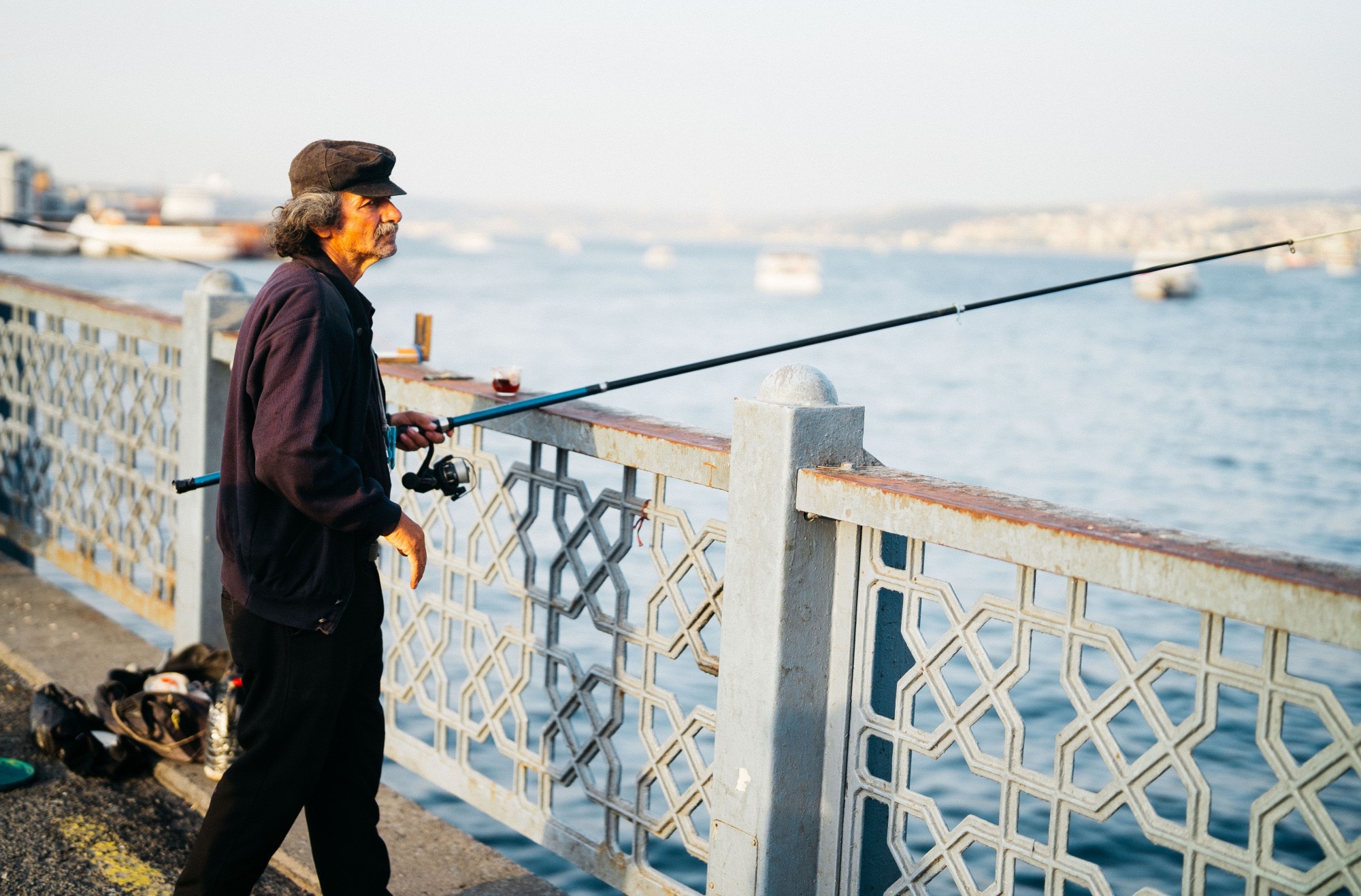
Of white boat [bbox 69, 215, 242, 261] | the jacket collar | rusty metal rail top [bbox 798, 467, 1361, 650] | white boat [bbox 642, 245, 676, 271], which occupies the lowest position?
rusty metal rail top [bbox 798, 467, 1361, 650]

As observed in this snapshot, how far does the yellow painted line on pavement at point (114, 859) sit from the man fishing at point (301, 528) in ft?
2.28

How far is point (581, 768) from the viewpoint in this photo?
127 inches

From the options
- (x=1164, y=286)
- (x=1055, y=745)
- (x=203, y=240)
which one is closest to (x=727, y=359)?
(x=1055, y=745)

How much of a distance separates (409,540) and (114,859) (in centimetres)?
145

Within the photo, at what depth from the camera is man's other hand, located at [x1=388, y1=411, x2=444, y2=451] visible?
121 inches

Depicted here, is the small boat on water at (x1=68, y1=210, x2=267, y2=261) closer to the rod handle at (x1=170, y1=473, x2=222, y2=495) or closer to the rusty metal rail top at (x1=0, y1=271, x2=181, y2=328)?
the rusty metal rail top at (x1=0, y1=271, x2=181, y2=328)

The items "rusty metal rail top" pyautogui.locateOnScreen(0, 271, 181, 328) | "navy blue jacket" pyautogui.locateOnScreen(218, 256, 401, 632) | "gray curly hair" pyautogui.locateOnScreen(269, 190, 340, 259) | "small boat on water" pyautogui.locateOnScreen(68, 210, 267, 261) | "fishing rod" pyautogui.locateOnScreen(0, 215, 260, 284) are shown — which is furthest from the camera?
"small boat on water" pyautogui.locateOnScreen(68, 210, 267, 261)

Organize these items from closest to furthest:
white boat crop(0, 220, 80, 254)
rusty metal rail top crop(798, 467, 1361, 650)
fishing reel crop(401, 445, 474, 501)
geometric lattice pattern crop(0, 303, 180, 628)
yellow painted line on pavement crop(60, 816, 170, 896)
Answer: rusty metal rail top crop(798, 467, 1361, 650) < fishing reel crop(401, 445, 474, 501) < yellow painted line on pavement crop(60, 816, 170, 896) < geometric lattice pattern crop(0, 303, 180, 628) < white boat crop(0, 220, 80, 254)

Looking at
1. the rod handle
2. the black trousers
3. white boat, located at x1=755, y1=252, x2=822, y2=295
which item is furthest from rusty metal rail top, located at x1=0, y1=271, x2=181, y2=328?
white boat, located at x1=755, y1=252, x2=822, y2=295

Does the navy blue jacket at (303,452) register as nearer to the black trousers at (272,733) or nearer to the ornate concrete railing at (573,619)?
the black trousers at (272,733)

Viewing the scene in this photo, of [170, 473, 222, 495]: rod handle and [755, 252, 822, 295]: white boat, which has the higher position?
[755, 252, 822, 295]: white boat

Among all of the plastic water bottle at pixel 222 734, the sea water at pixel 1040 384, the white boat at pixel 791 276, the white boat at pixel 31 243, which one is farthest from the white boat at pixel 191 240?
the plastic water bottle at pixel 222 734

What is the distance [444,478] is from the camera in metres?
2.99

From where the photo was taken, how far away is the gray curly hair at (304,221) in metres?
2.57
